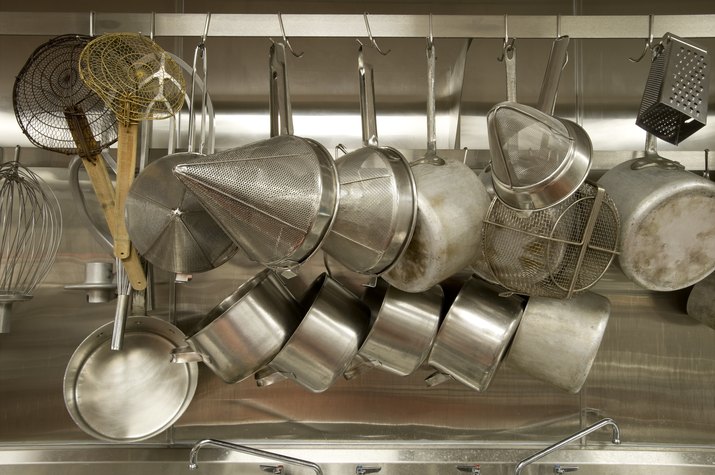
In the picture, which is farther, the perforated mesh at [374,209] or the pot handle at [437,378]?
the pot handle at [437,378]

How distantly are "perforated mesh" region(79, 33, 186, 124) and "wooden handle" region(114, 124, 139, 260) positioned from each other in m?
0.03

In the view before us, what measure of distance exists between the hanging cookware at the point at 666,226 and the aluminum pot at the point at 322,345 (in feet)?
1.69

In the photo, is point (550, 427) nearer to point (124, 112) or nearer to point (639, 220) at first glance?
point (639, 220)

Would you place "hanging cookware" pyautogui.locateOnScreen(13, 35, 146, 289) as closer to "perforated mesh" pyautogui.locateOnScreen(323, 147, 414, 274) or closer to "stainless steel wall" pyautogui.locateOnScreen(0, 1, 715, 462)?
"stainless steel wall" pyautogui.locateOnScreen(0, 1, 715, 462)

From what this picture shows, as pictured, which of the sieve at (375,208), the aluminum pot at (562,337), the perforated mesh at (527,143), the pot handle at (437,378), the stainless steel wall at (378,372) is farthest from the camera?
the stainless steel wall at (378,372)

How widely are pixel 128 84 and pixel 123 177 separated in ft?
0.55

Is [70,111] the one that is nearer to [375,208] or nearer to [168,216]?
[168,216]

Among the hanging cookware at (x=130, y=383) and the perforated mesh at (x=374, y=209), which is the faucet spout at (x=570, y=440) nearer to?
the perforated mesh at (x=374, y=209)

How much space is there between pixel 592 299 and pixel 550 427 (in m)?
0.39

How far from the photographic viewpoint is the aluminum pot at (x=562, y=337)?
113 centimetres

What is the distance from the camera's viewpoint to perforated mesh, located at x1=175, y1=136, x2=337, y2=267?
3.11 ft

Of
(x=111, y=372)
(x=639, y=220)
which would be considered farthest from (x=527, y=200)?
(x=111, y=372)

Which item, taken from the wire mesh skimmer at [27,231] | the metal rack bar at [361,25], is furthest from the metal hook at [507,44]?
the wire mesh skimmer at [27,231]

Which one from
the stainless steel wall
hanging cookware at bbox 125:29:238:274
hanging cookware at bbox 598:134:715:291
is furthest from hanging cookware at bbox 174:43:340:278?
hanging cookware at bbox 598:134:715:291
